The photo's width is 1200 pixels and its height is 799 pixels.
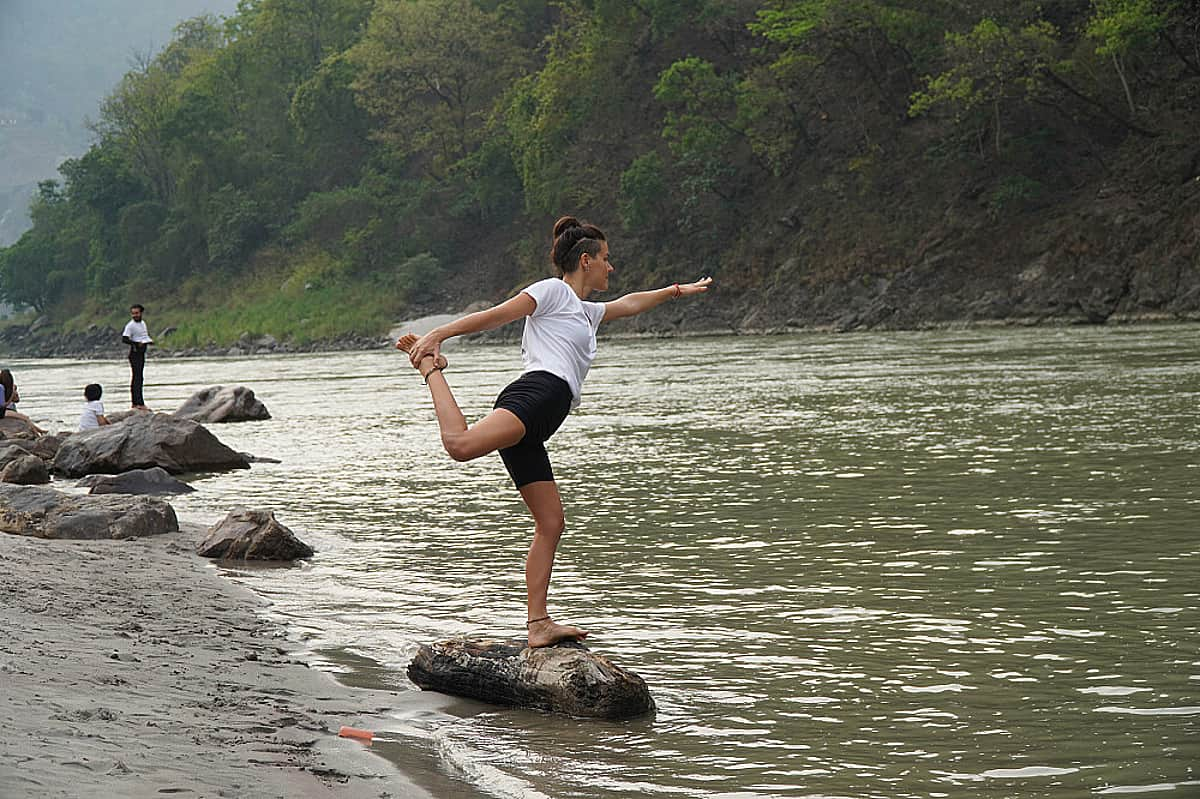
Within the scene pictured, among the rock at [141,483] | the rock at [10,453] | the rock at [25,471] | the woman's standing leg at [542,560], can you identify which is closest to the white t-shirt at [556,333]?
the woman's standing leg at [542,560]

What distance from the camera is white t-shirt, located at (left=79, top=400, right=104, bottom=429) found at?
68.8ft

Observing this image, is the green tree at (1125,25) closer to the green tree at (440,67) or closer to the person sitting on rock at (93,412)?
the person sitting on rock at (93,412)

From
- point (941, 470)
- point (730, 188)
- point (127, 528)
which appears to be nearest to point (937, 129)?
point (730, 188)

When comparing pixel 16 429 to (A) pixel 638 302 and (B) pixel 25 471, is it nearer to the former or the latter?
(B) pixel 25 471

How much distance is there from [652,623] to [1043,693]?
2.41 m

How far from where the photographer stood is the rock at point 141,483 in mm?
14656

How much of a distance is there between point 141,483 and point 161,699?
9622 mm

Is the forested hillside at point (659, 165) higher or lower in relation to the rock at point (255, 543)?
higher

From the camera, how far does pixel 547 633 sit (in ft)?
21.7

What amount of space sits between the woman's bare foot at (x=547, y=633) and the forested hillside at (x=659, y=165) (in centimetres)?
4183

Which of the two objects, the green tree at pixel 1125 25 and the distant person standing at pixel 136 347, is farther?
the green tree at pixel 1125 25

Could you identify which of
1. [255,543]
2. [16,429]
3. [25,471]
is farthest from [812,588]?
[16,429]

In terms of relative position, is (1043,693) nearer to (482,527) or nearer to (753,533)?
(753,533)

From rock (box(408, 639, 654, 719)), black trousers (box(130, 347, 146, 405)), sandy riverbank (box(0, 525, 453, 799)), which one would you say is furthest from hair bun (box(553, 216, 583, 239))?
black trousers (box(130, 347, 146, 405))
